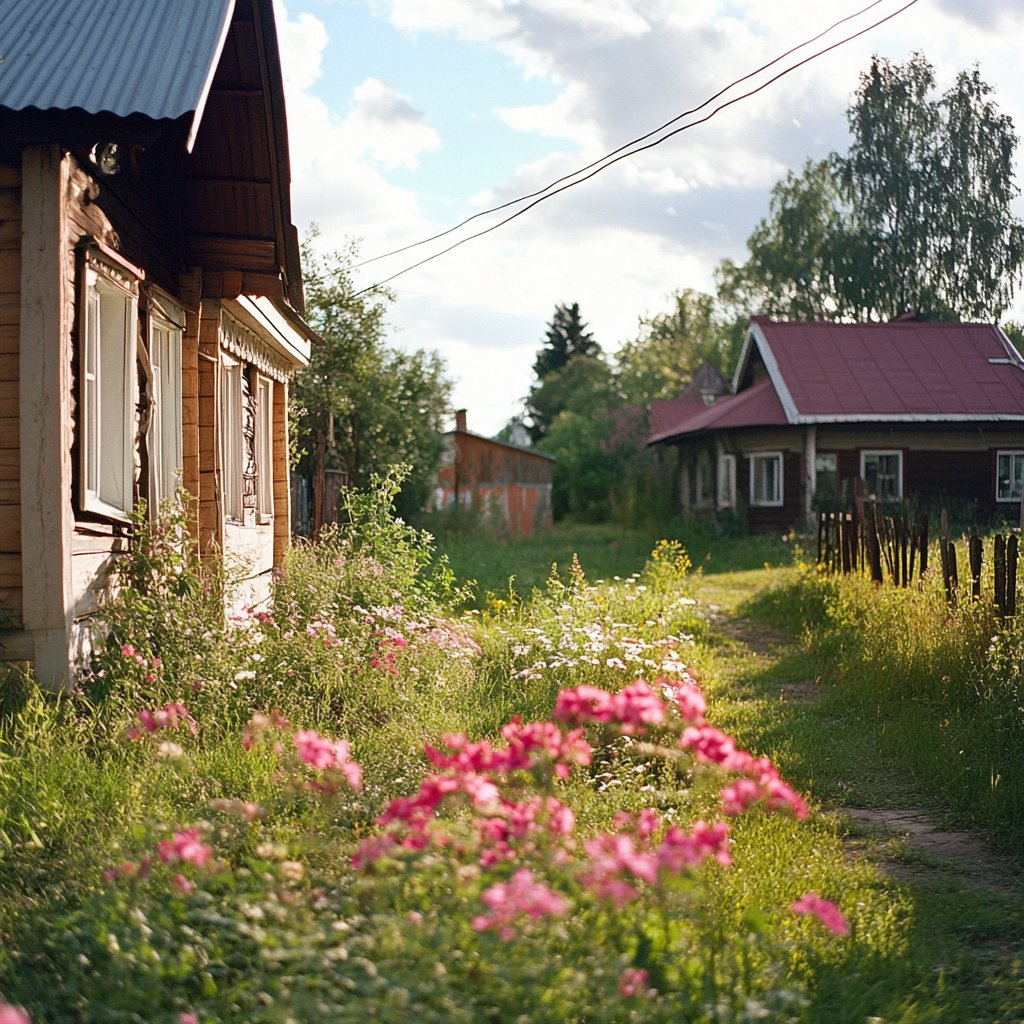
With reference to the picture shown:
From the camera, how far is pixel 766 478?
2616 centimetres

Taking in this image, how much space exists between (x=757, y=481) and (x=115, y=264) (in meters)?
21.1

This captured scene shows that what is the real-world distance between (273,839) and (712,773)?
1.92 metres

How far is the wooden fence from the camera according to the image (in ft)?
24.9

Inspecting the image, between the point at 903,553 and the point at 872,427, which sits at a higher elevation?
the point at 872,427

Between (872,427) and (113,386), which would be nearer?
(113,386)

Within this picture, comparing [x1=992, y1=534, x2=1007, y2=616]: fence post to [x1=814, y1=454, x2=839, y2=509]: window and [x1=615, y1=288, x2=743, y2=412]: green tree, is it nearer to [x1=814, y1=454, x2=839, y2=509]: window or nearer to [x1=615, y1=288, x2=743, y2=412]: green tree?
[x1=814, y1=454, x2=839, y2=509]: window

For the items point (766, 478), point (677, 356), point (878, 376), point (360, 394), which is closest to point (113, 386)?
point (360, 394)

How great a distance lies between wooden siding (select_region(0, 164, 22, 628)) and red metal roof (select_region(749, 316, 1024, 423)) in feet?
65.8

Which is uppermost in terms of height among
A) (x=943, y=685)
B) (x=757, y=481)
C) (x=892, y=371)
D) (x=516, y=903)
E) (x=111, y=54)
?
(x=892, y=371)

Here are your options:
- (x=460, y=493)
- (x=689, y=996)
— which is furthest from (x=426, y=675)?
(x=460, y=493)

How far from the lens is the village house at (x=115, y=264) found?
5.92 meters

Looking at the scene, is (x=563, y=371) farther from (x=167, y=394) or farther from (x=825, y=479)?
(x=167, y=394)

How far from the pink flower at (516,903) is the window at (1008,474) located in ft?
82.3

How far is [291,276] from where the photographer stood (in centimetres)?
955
